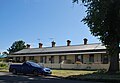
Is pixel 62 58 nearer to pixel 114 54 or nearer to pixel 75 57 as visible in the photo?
pixel 75 57

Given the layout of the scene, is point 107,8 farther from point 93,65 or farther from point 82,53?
point 82,53

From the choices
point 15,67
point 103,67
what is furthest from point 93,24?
point 103,67

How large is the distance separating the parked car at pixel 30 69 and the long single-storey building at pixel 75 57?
14684mm

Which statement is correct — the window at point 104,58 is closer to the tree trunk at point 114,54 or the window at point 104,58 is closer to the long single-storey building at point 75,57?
the long single-storey building at point 75,57

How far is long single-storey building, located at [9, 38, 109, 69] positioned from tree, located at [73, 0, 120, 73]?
42.5 ft

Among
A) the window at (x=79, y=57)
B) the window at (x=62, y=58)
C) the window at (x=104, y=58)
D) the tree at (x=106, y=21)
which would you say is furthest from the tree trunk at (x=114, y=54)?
the window at (x=62, y=58)

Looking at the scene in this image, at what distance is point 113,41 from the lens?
31500 mm

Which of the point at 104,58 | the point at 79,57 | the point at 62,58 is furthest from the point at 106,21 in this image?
the point at 62,58

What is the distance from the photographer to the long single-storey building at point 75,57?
47.1 metres

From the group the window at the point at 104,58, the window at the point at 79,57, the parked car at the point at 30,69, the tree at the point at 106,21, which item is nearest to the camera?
the tree at the point at 106,21

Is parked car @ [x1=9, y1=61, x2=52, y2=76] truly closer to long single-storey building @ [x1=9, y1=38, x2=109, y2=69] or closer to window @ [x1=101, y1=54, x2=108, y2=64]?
long single-storey building @ [x1=9, y1=38, x2=109, y2=69]

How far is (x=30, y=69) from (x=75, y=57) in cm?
2400

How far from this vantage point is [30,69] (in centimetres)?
3206

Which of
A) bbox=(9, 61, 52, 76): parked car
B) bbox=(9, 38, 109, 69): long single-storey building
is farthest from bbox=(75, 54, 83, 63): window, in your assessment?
bbox=(9, 61, 52, 76): parked car
